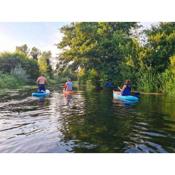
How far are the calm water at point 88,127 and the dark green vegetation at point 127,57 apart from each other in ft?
6.76

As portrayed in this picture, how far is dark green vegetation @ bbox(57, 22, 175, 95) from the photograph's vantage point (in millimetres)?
15164

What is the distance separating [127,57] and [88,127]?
311 inches

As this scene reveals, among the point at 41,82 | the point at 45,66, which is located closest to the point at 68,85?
the point at 41,82

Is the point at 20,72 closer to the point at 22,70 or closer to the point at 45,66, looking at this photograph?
the point at 22,70

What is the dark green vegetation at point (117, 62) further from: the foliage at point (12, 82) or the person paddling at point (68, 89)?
the person paddling at point (68, 89)

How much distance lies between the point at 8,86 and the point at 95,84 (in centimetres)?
478

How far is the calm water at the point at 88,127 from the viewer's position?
731 cm

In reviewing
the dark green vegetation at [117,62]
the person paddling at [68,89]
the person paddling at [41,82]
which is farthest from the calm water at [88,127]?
the person paddling at [68,89]

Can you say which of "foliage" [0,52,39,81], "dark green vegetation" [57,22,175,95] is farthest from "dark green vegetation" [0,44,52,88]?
"dark green vegetation" [57,22,175,95]

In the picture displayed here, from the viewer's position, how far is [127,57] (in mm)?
16438
